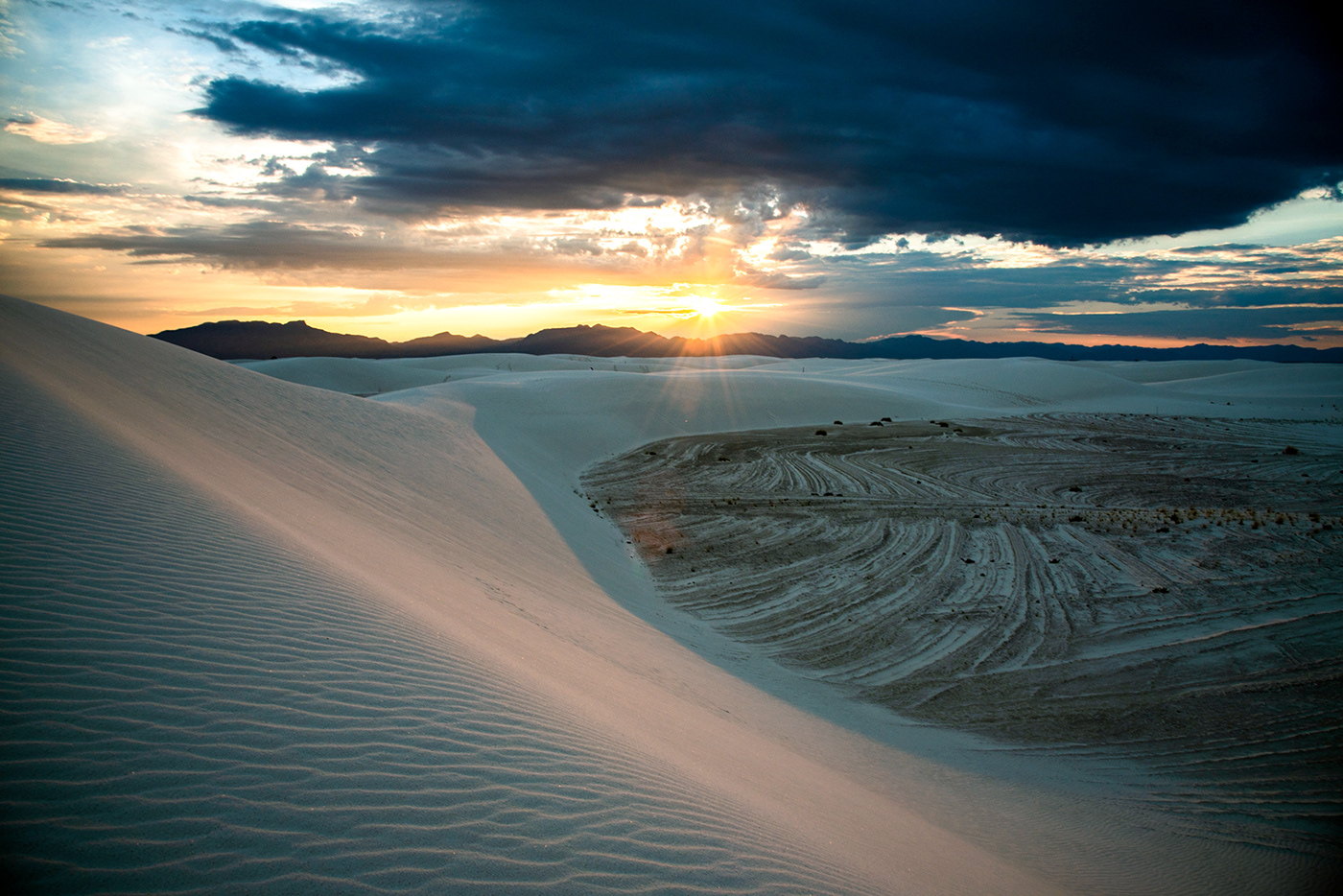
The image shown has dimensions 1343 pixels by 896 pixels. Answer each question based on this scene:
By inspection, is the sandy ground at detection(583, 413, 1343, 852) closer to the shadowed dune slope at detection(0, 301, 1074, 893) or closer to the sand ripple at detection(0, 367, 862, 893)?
the shadowed dune slope at detection(0, 301, 1074, 893)

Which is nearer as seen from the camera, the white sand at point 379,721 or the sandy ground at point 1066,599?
the white sand at point 379,721

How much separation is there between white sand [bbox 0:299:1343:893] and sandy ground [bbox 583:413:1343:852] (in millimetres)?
875

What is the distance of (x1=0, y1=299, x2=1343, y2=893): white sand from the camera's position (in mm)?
2936

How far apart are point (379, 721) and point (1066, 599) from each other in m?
11.1

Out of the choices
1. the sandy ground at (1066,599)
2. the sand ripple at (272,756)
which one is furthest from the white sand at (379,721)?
the sandy ground at (1066,599)

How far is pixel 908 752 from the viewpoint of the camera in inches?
282

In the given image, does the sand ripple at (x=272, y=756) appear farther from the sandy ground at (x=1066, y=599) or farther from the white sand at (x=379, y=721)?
the sandy ground at (x=1066, y=599)

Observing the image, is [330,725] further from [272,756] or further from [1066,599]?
[1066,599]

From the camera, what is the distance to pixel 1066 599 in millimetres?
10805

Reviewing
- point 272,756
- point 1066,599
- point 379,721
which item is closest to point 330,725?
point 379,721

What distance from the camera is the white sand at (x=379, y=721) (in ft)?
9.63

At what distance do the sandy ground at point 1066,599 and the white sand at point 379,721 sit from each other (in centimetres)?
88

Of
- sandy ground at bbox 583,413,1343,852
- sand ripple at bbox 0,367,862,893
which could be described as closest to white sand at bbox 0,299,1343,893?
sand ripple at bbox 0,367,862,893

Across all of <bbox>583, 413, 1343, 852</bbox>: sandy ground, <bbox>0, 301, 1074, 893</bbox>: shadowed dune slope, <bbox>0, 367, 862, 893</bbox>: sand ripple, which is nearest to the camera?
<bbox>0, 367, 862, 893</bbox>: sand ripple
